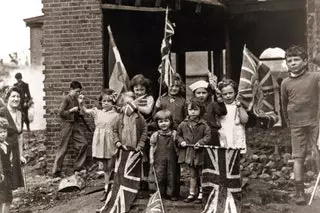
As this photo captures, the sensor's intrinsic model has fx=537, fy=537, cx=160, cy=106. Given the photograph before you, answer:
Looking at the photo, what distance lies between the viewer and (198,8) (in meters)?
10.1

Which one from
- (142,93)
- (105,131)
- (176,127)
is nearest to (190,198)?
(176,127)

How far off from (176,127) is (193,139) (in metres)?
0.49

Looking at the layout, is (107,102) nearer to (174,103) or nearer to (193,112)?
(174,103)

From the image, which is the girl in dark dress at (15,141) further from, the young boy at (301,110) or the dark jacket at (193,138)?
the young boy at (301,110)

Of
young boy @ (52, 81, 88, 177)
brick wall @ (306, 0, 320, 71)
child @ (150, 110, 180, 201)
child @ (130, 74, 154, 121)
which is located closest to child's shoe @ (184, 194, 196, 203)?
child @ (150, 110, 180, 201)

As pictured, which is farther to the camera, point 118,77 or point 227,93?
point 118,77

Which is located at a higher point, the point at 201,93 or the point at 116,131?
the point at 201,93

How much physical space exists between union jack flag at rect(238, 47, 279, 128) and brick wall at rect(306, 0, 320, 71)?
0.95m

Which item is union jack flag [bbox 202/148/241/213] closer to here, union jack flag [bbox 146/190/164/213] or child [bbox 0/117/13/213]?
union jack flag [bbox 146/190/164/213]

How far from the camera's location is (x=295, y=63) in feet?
23.3

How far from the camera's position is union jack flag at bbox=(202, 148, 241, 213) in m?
6.73

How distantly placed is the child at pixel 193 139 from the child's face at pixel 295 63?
52.9 inches

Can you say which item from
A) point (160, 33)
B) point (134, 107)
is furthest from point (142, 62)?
point (134, 107)

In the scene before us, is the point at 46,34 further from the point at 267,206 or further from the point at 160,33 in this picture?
the point at 267,206
